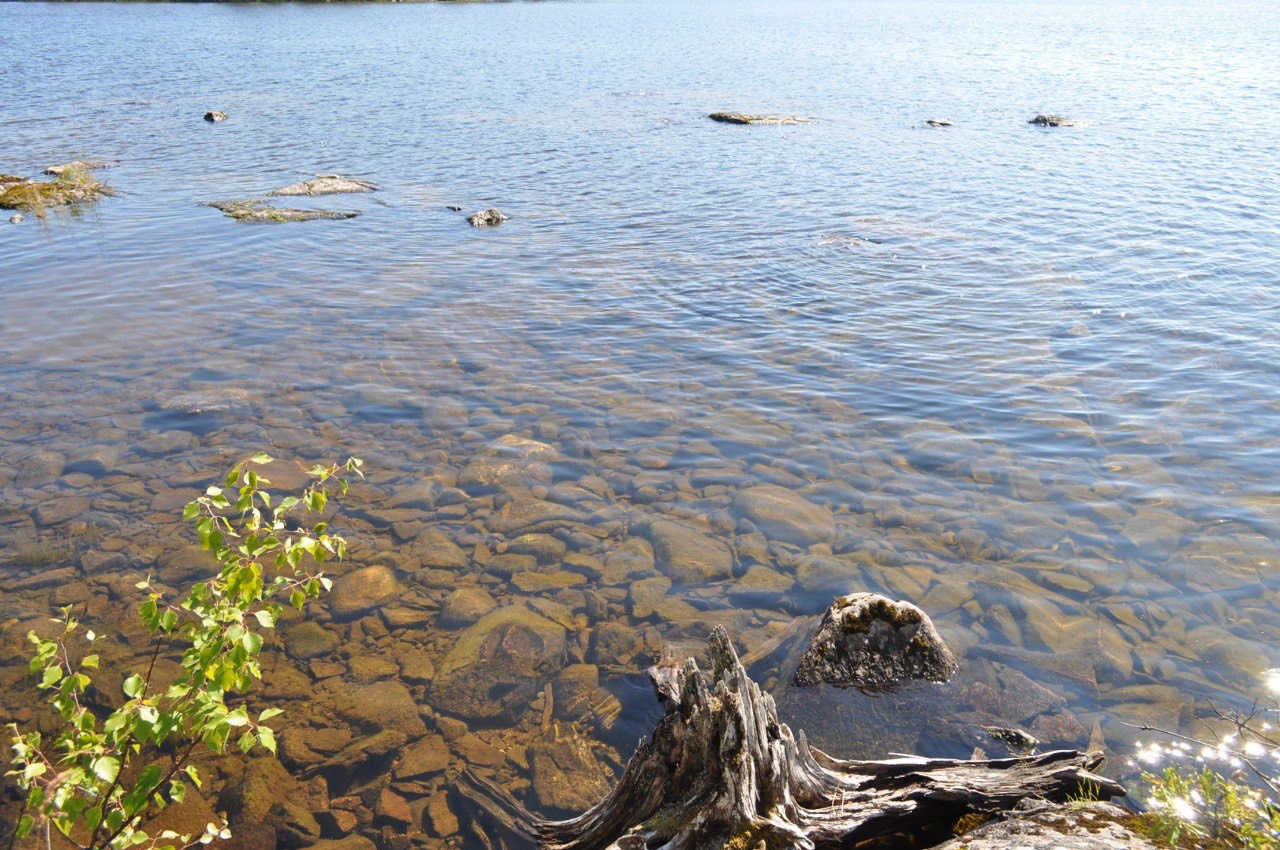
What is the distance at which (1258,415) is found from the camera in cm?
1169

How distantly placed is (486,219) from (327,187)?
625 cm

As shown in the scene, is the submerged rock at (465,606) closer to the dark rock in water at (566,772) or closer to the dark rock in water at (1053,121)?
the dark rock in water at (566,772)

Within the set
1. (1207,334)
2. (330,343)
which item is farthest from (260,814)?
(1207,334)

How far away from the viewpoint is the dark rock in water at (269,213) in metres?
22.0

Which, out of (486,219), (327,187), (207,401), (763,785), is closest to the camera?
(763,785)

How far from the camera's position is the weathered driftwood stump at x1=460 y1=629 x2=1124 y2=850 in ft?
15.3

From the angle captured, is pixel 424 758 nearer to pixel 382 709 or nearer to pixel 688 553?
pixel 382 709

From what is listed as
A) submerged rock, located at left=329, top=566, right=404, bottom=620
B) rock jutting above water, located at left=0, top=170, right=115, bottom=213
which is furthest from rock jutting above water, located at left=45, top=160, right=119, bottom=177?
submerged rock, located at left=329, top=566, right=404, bottom=620

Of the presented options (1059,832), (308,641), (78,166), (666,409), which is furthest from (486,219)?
(1059,832)

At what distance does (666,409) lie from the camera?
1227 cm

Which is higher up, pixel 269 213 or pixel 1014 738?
→ pixel 1014 738

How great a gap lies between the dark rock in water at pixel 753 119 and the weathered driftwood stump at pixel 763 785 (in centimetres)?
3355

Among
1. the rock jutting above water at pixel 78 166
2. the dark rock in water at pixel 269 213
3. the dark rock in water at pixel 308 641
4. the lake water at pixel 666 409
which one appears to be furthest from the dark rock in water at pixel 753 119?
the dark rock in water at pixel 308 641

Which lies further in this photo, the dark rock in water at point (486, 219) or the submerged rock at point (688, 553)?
the dark rock in water at point (486, 219)
